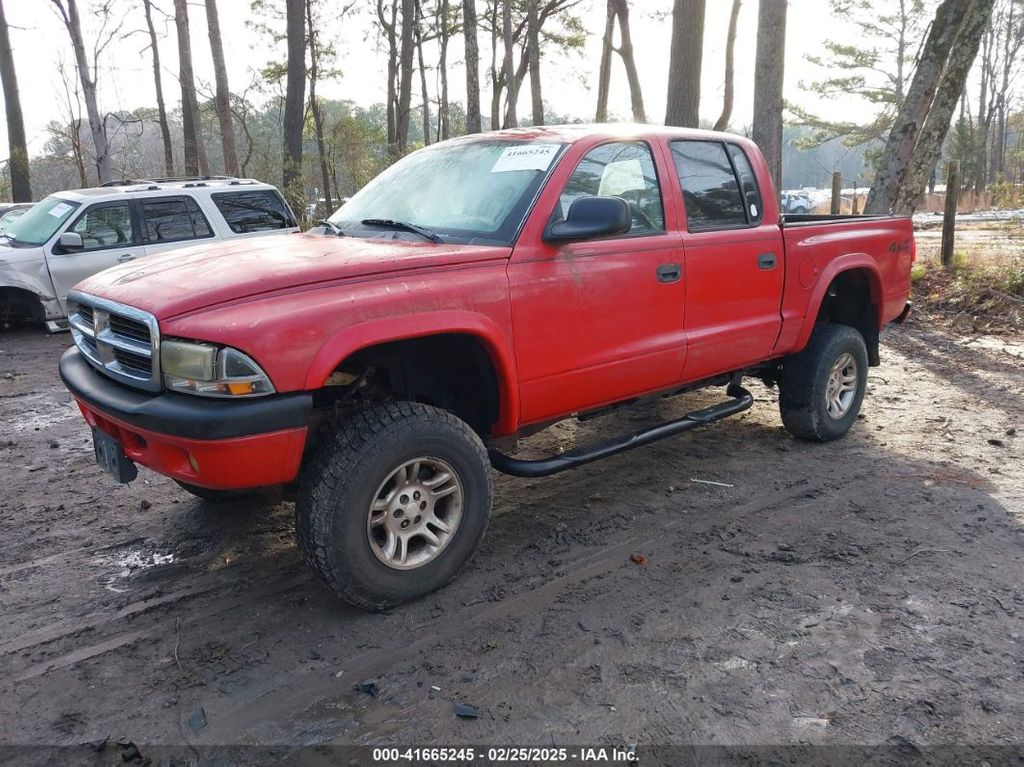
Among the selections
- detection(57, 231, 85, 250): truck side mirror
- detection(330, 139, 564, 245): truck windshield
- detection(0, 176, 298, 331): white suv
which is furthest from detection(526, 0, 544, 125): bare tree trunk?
detection(330, 139, 564, 245): truck windshield

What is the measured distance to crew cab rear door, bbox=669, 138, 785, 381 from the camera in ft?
13.7

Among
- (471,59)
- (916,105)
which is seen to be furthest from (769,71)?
(471,59)

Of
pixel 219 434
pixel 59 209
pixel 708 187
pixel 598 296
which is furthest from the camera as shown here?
pixel 59 209

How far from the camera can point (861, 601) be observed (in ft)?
10.7

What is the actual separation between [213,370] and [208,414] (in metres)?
0.16

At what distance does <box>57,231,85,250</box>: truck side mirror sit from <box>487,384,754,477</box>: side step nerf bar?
24.0 ft

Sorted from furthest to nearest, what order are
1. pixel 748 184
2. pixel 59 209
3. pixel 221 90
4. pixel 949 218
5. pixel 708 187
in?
pixel 221 90 → pixel 949 218 → pixel 59 209 → pixel 748 184 → pixel 708 187

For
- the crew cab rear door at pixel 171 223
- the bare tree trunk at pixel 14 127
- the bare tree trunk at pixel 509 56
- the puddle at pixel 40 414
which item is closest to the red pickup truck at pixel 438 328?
the puddle at pixel 40 414

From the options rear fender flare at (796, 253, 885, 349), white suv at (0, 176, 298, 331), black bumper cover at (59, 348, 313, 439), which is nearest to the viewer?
black bumper cover at (59, 348, 313, 439)

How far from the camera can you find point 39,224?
9.40 m

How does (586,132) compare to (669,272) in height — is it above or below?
above

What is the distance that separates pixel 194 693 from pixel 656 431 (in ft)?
8.55

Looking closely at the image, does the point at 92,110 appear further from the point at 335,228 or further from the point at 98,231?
the point at 335,228

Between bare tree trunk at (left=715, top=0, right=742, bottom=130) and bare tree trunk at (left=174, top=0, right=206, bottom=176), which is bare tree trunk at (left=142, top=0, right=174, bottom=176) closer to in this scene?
bare tree trunk at (left=174, top=0, right=206, bottom=176)
